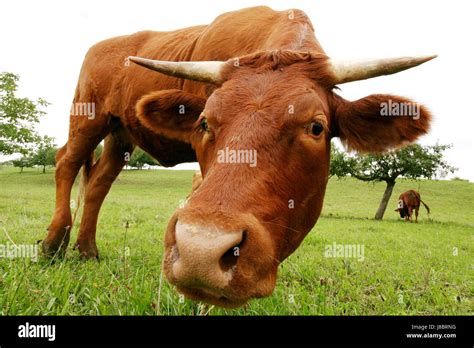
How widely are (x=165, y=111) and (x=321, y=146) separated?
1619 mm

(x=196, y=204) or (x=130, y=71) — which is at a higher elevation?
(x=130, y=71)

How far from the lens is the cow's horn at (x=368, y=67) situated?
3.08 metres

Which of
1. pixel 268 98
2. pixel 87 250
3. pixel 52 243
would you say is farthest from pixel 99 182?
pixel 268 98

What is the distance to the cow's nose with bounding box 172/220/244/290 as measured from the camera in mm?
1939

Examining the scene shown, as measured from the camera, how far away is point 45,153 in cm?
3950

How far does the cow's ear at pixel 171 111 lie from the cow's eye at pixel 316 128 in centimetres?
124

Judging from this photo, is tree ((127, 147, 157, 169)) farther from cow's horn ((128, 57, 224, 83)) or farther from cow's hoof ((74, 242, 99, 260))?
cow's horn ((128, 57, 224, 83))

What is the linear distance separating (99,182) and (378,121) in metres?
4.68

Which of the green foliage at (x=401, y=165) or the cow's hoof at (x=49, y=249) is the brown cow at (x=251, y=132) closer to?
the cow's hoof at (x=49, y=249)

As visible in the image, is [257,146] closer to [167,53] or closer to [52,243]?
[167,53]

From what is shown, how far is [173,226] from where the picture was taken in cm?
223

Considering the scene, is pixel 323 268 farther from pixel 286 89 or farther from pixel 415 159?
pixel 415 159

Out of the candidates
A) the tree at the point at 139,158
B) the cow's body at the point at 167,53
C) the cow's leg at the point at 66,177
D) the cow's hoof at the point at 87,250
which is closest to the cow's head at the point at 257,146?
the cow's body at the point at 167,53
